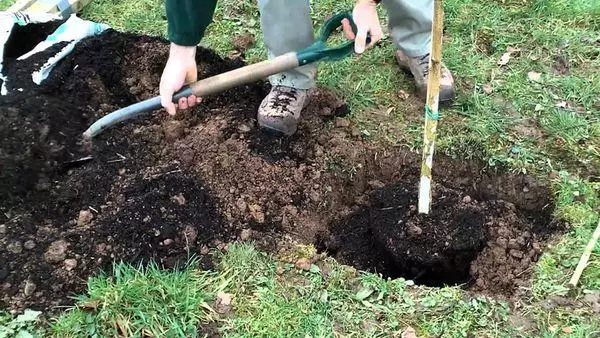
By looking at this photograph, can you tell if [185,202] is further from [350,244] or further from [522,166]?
[522,166]

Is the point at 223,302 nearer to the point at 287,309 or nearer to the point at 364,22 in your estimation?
the point at 287,309

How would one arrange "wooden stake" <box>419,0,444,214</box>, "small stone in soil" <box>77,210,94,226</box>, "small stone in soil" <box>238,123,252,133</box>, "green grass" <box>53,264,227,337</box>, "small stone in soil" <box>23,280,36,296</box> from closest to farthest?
1. "wooden stake" <box>419,0,444,214</box>
2. "green grass" <box>53,264,227,337</box>
3. "small stone in soil" <box>23,280,36,296</box>
4. "small stone in soil" <box>77,210,94,226</box>
5. "small stone in soil" <box>238,123,252,133</box>

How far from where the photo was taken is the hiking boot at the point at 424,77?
3152 mm

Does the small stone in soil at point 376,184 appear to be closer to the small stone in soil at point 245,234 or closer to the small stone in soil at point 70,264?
the small stone in soil at point 245,234

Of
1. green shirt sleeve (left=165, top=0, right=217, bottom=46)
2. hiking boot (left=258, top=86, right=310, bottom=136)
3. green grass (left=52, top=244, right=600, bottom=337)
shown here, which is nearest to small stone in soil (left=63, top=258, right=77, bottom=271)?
green grass (left=52, top=244, right=600, bottom=337)

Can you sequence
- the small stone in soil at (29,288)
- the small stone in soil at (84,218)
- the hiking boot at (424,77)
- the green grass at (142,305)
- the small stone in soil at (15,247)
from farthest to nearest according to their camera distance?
1. the hiking boot at (424,77)
2. the small stone in soil at (84,218)
3. the small stone in soil at (15,247)
4. the small stone in soil at (29,288)
5. the green grass at (142,305)

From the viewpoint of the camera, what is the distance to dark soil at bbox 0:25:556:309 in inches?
96.9

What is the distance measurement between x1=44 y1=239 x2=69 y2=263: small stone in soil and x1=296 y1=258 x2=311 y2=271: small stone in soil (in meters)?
0.88

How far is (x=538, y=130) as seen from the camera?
3.02 meters

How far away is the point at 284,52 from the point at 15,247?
4.61ft

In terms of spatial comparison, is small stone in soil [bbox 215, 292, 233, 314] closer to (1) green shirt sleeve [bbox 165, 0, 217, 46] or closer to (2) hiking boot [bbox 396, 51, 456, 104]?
(1) green shirt sleeve [bbox 165, 0, 217, 46]

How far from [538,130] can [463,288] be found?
0.95m

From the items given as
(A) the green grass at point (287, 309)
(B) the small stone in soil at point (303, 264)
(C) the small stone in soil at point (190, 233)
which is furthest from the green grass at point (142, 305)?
(B) the small stone in soil at point (303, 264)

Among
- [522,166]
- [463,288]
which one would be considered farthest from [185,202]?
[522,166]
